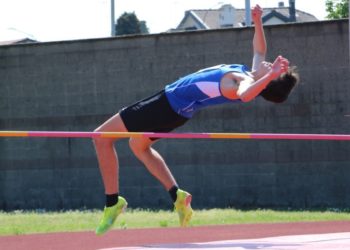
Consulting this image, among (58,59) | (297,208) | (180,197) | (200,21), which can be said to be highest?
(200,21)

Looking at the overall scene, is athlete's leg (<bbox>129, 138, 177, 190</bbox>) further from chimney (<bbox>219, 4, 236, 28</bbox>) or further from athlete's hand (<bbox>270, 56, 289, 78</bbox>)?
Result: chimney (<bbox>219, 4, 236, 28</bbox>)

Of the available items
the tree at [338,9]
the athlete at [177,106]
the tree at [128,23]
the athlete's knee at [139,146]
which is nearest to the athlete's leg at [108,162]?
the athlete at [177,106]

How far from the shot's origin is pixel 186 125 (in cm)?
1550

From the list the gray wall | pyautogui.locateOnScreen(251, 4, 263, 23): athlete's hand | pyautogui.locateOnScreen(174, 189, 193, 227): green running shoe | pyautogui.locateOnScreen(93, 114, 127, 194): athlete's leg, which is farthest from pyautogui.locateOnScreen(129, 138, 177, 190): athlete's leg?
the gray wall

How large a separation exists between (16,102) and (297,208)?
5547mm

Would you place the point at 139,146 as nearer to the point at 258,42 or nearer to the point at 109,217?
the point at 109,217

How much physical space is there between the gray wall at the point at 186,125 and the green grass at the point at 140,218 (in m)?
0.66

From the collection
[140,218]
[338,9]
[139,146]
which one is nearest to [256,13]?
A: [139,146]

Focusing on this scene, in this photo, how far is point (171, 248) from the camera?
23.8 ft

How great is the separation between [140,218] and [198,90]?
631 centimetres

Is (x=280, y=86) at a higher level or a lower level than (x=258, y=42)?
lower

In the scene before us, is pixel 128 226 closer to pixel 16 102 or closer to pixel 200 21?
pixel 16 102

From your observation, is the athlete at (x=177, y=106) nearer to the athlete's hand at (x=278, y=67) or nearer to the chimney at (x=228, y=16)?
the athlete's hand at (x=278, y=67)

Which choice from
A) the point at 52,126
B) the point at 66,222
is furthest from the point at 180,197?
the point at 52,126
